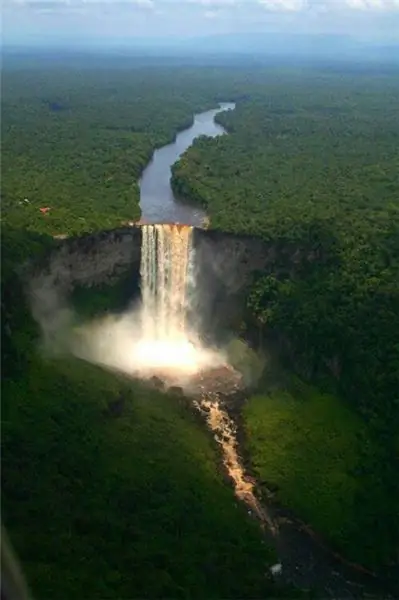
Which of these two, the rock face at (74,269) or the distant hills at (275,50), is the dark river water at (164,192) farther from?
the distant hills at (275,50)

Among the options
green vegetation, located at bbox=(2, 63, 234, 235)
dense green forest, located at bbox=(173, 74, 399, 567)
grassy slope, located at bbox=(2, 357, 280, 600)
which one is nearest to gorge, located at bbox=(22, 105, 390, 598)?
dense green forest, located at bbox=(173, 74, 399, 567)

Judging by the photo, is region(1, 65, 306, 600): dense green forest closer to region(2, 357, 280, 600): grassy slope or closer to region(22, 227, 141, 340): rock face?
region(2, 357, 280, 600): grassy slope

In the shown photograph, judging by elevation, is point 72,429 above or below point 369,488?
above

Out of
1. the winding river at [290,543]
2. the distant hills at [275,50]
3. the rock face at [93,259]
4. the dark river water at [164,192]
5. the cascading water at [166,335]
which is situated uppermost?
the distant hills at [275,50]

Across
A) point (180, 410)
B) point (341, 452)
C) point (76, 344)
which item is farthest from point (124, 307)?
point (341, 452)

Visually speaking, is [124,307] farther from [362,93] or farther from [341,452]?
[362,93]

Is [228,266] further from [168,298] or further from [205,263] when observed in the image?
[168,298]

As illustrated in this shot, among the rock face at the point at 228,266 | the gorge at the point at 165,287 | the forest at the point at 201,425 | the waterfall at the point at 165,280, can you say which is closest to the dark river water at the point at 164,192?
the forest at the point at 201,425
